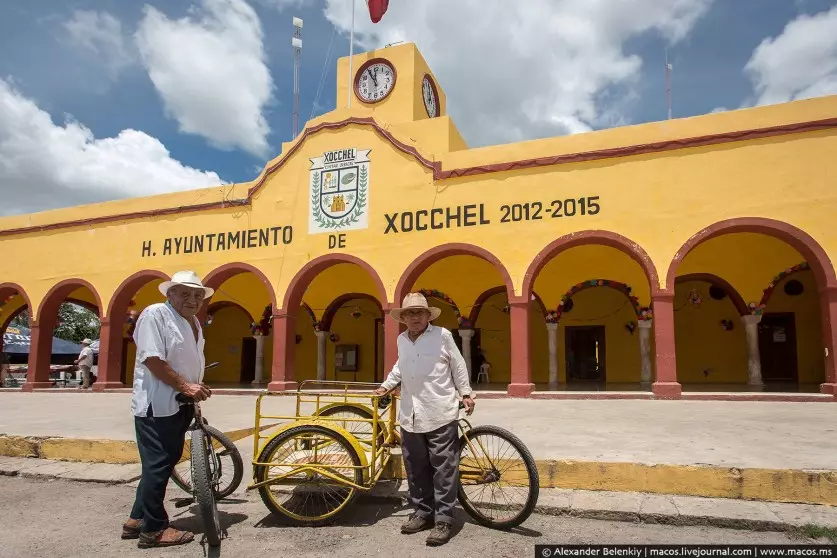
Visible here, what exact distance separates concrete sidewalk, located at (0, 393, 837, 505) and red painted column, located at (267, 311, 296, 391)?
10.4 feet

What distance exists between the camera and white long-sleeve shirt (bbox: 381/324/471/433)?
4070mm

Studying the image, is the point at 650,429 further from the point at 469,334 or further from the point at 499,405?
the point at 469,334

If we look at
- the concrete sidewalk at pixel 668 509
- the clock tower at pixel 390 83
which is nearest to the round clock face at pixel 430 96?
the clock tower at pixel 390 83

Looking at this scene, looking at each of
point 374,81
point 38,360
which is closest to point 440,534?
point 374,81

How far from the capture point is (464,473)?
421 cm

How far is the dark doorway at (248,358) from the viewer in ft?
69.4

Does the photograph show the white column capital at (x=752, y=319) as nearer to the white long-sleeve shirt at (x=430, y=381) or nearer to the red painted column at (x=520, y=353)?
the red painted column at (x=520, y=353)

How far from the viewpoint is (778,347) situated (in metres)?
15.2

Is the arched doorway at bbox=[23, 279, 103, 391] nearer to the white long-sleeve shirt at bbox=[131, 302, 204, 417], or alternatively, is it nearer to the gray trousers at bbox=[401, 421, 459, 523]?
the white long-sleeve shirt at bbox=[131, 302, 204, 417]

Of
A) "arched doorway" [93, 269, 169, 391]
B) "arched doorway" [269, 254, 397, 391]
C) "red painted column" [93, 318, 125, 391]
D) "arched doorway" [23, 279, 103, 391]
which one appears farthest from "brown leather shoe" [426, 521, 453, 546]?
"arched doorway" [23, 279, 103, 391]

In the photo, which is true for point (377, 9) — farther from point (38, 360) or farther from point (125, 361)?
point (125, 361)

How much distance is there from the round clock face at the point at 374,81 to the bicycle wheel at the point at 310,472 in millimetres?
14034

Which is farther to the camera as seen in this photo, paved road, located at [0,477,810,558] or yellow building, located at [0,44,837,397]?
yellow building, located at [0,44,837,397]

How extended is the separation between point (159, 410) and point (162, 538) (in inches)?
30.6
